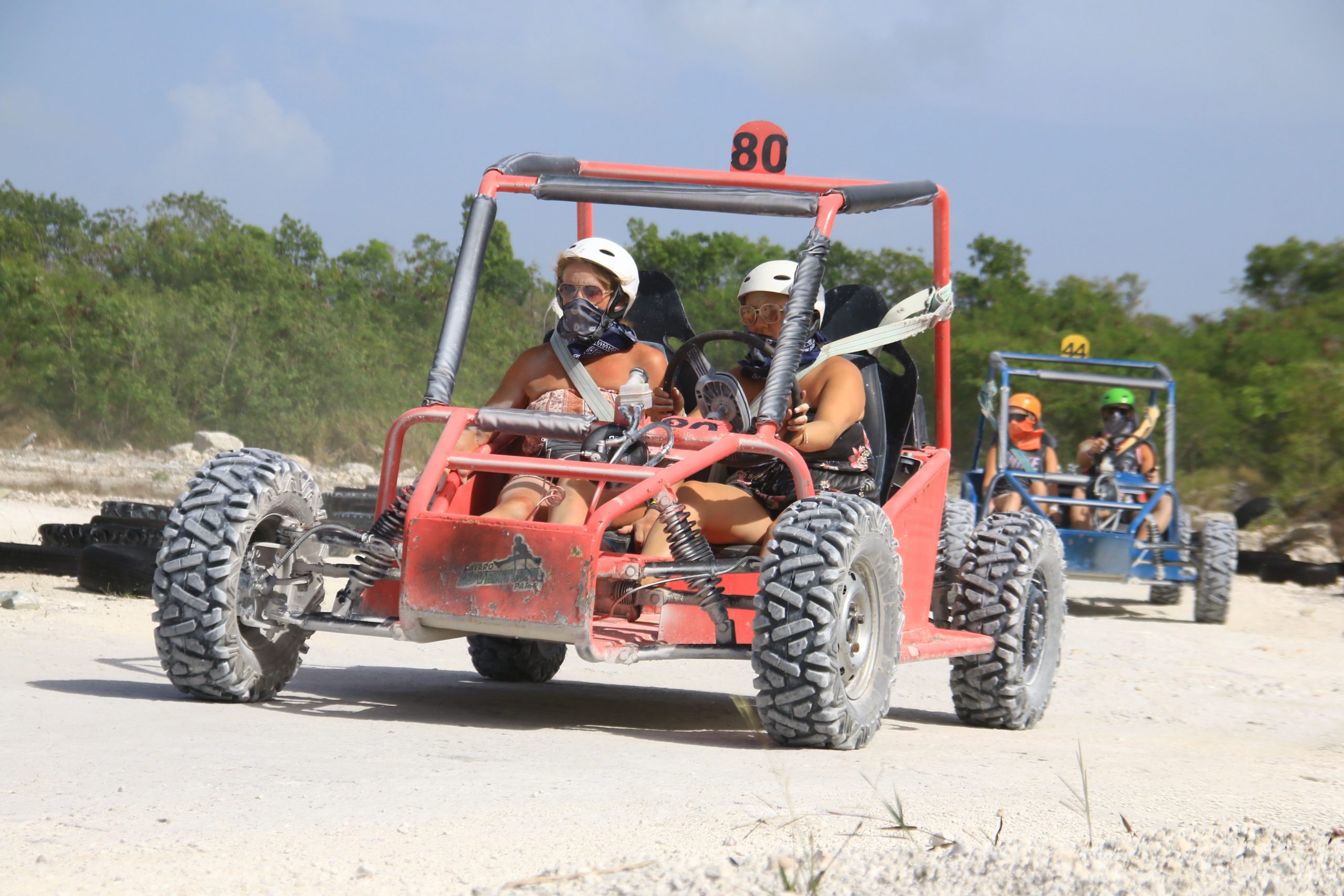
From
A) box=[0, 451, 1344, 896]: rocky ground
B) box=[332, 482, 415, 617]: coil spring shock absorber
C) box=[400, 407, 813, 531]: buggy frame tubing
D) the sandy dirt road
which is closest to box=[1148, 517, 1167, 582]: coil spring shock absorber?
the sandy dirt road

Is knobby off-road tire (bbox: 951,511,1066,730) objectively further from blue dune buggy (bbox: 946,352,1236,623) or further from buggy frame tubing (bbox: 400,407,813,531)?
blue dune buggy (bbox: 946,352,1236,623)

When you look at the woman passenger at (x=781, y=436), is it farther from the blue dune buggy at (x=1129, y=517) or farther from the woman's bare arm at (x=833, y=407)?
the blue dune buggy at (x=1129, y=517)

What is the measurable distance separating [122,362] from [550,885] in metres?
28.1

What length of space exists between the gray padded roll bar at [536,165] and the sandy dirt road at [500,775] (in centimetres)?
205

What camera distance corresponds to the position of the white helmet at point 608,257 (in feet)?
19.1

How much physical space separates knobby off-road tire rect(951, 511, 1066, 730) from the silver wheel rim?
4.24 ft

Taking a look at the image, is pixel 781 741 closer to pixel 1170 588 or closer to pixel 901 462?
pixel 901 462

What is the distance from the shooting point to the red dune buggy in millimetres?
4602

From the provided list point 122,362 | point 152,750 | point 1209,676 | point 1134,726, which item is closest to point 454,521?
point 152,750

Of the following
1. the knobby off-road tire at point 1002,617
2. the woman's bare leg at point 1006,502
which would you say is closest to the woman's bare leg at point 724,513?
the knobby off-road tire at point 1002,617

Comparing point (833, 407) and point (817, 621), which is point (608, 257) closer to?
point (833, 407)

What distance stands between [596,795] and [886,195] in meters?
3.02

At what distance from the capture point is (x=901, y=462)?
21.0 feet

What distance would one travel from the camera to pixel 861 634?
5.07m
